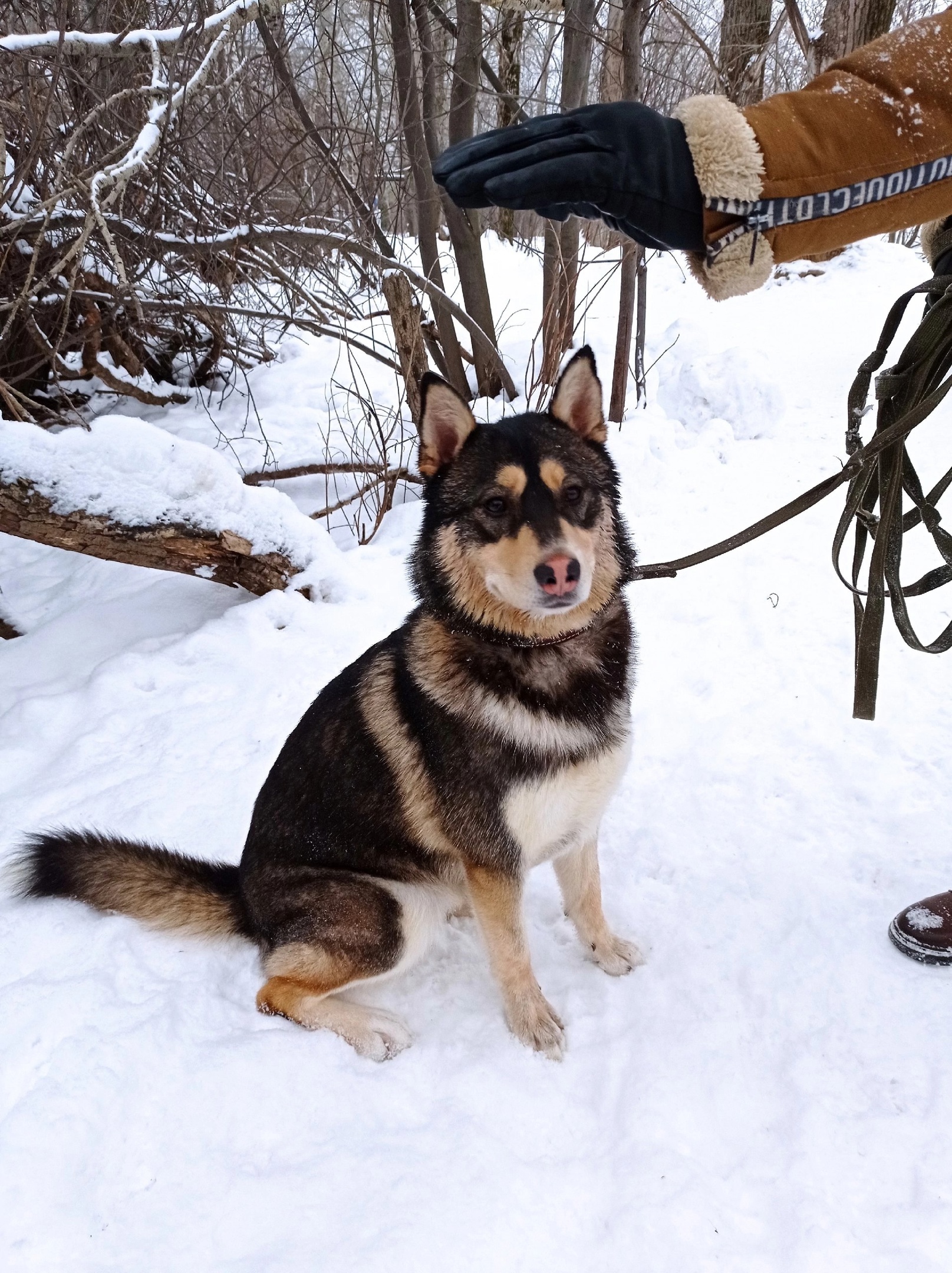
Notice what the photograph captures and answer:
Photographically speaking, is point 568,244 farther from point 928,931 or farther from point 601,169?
point 928,931

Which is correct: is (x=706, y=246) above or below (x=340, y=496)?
above

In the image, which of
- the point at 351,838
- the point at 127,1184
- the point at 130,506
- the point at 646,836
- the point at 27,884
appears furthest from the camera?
the point at 130,506

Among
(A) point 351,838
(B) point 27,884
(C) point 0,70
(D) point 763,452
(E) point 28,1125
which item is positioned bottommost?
(E) point 28,1125

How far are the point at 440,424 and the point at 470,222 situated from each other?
583cm

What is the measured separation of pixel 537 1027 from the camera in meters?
2.25

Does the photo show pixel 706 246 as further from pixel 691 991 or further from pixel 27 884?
pixel 27 884

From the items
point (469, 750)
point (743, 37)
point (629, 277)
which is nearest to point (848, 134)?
point (469, 750)

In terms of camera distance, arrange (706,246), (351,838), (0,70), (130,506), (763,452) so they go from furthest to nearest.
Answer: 1. (763,452)
2. (0,70)
3. (130,506)
4. (351,838)
5. (706,246)

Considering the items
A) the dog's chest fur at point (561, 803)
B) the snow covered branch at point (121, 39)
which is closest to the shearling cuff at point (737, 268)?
the dog's chest fur at point (561, 803)

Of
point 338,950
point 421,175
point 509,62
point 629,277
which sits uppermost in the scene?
point 509,62

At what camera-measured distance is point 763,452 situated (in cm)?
Answer: 604

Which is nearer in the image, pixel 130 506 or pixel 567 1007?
pixel 567 1007

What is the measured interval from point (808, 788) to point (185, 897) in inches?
92.4

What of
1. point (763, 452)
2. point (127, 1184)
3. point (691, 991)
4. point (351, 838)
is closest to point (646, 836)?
point (691, 991)
